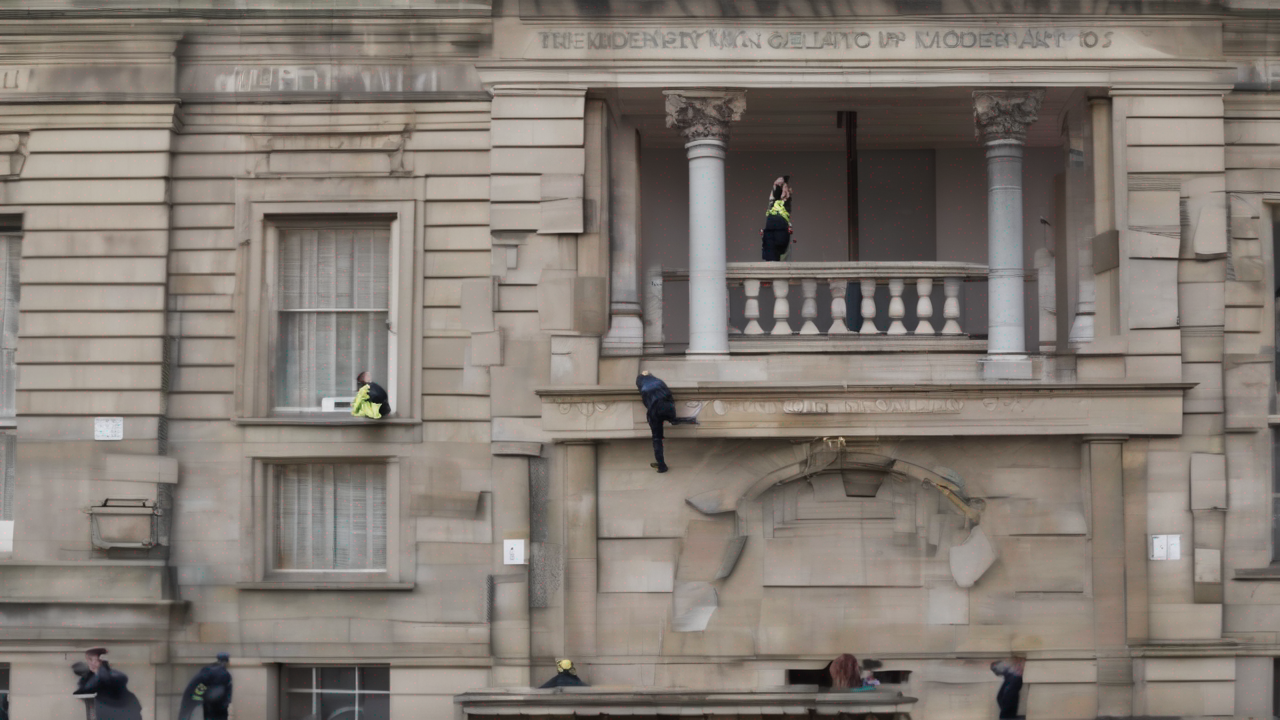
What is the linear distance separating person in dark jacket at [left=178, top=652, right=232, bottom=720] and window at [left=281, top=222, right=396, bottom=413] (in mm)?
3509

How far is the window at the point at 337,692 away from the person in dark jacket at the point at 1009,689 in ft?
24.5

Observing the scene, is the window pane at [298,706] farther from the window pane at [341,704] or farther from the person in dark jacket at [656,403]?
the person in dark jacket at [656,403]

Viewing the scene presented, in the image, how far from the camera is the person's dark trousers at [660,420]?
17641 millimetres

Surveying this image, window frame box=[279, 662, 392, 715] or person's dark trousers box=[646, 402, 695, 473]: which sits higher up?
person's dark trousers box=[646, 402, 695, 473]

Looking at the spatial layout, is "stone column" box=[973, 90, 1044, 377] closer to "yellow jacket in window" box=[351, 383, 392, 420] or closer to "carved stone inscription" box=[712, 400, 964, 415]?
"carved stone inscription" box=[712, 400, 964, 415]

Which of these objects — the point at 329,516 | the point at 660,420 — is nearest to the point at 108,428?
the point at 329,516

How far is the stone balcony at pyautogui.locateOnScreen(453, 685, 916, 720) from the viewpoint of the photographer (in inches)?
585

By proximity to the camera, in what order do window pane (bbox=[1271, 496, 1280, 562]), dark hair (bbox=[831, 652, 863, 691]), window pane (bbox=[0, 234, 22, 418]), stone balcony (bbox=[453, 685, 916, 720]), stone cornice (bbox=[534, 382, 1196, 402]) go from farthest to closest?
1. window pane (bbox=[0, 234, 22, 418])
2. window pane (bbox=[1271, 496, 1280, 562])
3. stone cornice (bbox=[534, 382, 1196, 402])
4. dark hair (bbox=[831, 652, 863, 691])
5. stone balcony (bbox=[453, 685, 916, 720])

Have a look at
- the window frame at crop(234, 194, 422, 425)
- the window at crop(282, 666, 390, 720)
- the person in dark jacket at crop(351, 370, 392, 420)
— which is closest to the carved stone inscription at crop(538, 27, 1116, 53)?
the window frame at crop(234, 194, 422, 425)

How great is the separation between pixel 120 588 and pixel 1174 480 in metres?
12.9

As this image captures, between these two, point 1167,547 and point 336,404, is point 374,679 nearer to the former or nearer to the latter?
point 336,404

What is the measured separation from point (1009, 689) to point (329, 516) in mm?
8608

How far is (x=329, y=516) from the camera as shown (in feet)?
62.4

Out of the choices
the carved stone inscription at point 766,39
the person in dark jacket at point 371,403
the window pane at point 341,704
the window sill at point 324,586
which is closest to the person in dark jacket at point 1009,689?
the window sill at point 324,586
